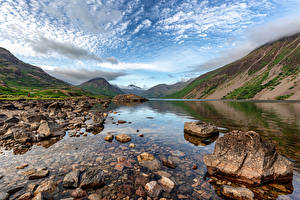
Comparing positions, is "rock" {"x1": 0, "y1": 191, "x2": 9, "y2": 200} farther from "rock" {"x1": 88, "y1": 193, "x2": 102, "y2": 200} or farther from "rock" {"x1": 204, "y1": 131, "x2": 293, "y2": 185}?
"rock" {"x1": 204, "y1": 131, "x2": 293, "y2": 185}

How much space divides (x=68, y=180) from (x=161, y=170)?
537cm

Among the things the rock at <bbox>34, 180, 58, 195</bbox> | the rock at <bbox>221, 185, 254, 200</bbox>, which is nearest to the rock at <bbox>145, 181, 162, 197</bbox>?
the rock at <bbox>221, 185, 254, 200</bbox>

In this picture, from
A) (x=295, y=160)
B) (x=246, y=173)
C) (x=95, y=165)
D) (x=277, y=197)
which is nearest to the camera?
(x=277, y=197)

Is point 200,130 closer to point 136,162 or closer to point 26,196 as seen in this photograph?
point 136,162

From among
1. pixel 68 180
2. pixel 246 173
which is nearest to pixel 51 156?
pixel 68 180

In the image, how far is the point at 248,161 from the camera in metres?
7.76

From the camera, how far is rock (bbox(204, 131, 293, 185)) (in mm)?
7195

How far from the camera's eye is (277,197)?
6066 mm

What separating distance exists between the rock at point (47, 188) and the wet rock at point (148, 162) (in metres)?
5.03

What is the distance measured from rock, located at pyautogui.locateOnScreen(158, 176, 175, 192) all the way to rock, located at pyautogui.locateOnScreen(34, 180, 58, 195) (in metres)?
5.33

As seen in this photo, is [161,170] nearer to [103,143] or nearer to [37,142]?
Result: [103,143]

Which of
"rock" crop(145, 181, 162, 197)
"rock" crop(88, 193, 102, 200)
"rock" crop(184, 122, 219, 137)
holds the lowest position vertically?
"rock" crop(88, 193, 102, 200)

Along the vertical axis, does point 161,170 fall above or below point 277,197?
below

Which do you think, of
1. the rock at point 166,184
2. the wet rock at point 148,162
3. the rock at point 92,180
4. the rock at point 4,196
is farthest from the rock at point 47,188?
the rock at point 166,184
